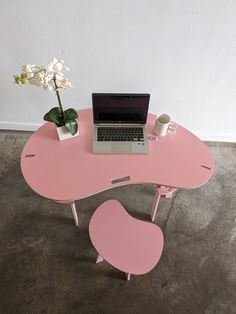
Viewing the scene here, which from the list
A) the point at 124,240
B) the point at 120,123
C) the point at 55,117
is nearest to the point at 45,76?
the point at 55,117

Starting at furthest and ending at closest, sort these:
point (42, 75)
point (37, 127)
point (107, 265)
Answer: point (37, 127) → point (107, 265) → point (42, 75)

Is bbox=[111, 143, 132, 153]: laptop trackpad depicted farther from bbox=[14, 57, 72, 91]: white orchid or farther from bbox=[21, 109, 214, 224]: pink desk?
bbox=[14, 57, 72, 91]: white orchid

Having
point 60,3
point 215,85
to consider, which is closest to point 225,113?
point 215,85

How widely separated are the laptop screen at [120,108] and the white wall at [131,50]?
536 mm

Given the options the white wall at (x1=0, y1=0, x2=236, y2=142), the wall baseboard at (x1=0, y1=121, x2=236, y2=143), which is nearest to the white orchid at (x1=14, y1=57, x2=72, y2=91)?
the white wall at (x1=0, y1=0, x2=236, y2=142)

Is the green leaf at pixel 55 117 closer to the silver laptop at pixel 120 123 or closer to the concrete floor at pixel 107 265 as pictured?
the silver laptop at pixel 120 123

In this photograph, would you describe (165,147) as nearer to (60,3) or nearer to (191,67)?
(191,67)

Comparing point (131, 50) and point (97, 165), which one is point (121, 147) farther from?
point (131, 50)

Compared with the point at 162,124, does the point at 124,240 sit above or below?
below

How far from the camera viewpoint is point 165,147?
1.46 metres

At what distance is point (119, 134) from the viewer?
1.48 meters

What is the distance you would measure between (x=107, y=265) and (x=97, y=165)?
810 mm

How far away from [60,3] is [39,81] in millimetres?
685

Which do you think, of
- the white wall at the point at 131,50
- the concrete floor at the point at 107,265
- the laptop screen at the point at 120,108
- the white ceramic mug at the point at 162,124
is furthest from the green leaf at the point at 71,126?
the concrete floor at the point at 107,265
